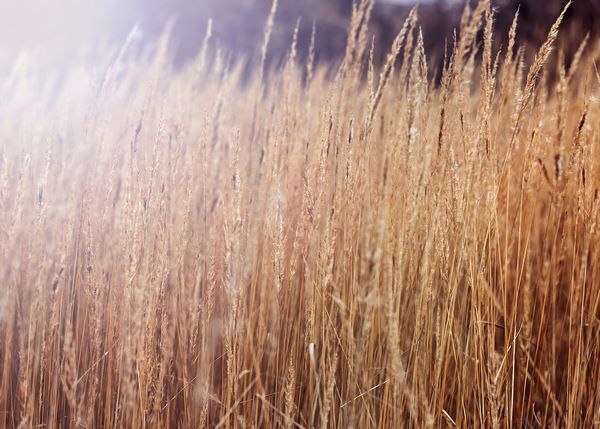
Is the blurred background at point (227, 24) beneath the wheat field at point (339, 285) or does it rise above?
above

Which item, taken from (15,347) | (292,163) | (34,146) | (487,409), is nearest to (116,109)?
(34,146)

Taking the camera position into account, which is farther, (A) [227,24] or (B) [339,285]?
(A) [227,24]

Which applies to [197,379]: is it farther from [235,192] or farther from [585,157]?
[585,157]

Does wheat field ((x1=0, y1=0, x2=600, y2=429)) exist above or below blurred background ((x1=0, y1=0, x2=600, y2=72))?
below

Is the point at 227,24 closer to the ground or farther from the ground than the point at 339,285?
farther from the ground

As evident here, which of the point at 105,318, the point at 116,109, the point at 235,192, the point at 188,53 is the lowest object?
the point at 105,318

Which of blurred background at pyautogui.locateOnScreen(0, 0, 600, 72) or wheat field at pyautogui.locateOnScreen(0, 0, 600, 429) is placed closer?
wheat field at pyautogui.locateOnScreen(0, 0, 600, 429)

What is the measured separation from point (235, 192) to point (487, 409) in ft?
2.38

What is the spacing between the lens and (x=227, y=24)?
14.1 metres

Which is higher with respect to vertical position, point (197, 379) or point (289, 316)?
point (289, 316)

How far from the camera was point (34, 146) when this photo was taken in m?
1.87

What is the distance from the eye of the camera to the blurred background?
488cm

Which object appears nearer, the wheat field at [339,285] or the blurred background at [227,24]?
the wheat field at [339,285]

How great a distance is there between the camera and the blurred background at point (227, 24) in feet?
16.0
